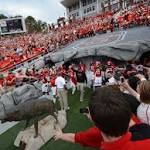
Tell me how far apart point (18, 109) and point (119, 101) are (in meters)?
8.16

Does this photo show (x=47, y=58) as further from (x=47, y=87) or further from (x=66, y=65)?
(x=47, y=87)

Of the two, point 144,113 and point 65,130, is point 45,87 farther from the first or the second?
point 144,113

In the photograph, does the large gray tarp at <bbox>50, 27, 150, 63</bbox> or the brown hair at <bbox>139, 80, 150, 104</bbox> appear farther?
the large gray tarp at <bbox>50, 27, 150, 63</bbox>

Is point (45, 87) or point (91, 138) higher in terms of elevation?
point (91, 138)

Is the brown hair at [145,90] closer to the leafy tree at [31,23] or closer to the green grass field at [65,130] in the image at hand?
the green grass field at [65,130]

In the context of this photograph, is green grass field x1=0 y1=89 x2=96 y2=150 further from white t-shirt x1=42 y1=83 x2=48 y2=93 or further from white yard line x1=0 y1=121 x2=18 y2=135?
white t-shirt x1=42 y1=83 x2=48 y2=93

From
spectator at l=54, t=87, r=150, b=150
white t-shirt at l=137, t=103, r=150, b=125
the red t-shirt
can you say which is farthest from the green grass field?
spectator at l=54, t=87, r=150, b=150

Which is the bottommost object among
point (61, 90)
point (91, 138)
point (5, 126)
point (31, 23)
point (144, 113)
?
point (31, 23)

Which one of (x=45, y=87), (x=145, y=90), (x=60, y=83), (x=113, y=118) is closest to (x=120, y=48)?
(x=45, y=87)

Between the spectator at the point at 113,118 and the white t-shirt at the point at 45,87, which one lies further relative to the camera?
the white t-shirt at the point at 45,87

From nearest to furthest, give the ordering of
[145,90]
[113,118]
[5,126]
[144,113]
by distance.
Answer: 1. [113,118]
2. [145,90]
3. [144,113]
4. [5,126]

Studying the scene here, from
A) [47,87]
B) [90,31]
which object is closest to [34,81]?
[47,87]

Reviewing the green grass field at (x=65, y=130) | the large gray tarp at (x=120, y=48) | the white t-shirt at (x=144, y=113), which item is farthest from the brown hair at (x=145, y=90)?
the large gray tarp at (x=120, y=48)

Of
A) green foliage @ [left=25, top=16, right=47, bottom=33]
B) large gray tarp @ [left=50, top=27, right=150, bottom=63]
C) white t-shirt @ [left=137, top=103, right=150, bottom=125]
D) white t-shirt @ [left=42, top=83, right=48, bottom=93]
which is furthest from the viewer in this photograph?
green foliage @ [left=25, top=16, right=47, bottom=33]
